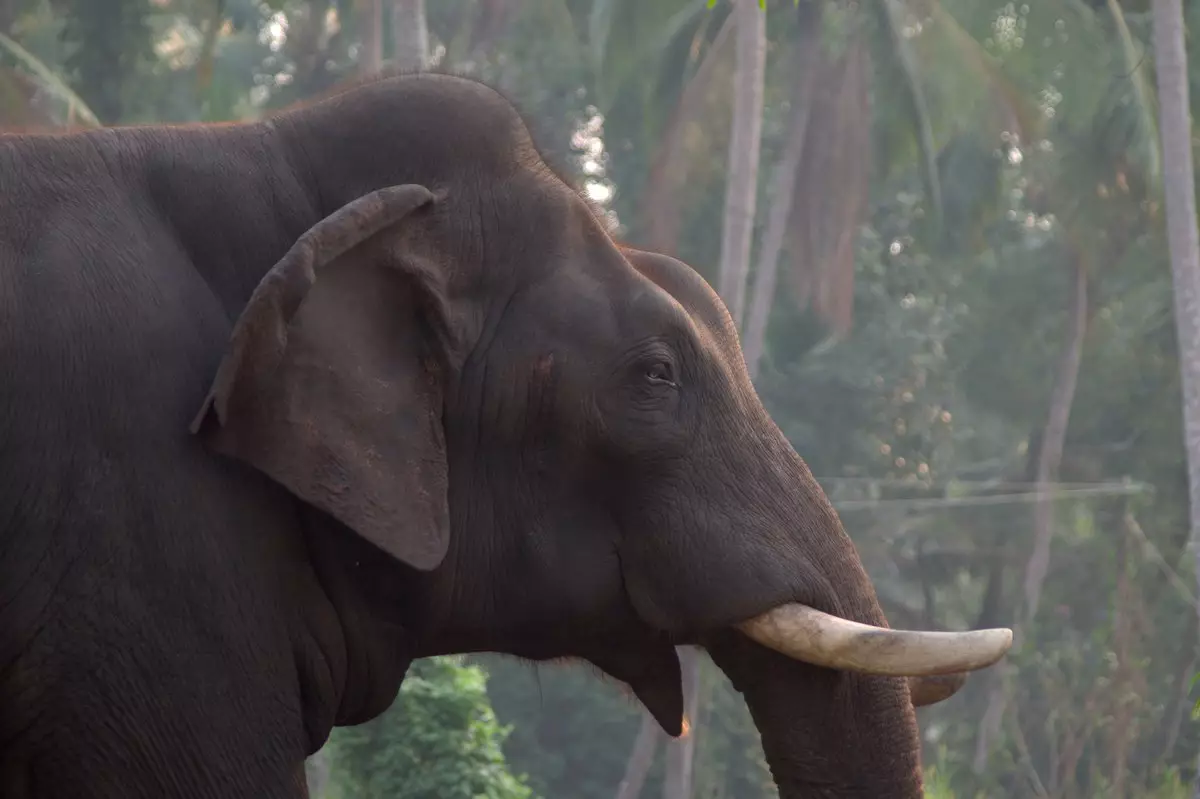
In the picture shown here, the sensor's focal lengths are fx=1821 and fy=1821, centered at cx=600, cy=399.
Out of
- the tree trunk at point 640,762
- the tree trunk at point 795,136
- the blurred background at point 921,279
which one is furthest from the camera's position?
the tree trunk at point 795,136

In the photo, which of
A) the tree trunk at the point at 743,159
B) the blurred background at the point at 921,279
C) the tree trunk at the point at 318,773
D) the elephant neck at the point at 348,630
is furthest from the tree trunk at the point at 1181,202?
the elephant neck at the point at 348,630

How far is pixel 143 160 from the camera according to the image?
8.69 ft

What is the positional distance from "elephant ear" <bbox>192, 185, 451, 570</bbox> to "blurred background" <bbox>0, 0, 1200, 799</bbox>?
15989 mm

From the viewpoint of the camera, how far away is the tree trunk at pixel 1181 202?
14695mm

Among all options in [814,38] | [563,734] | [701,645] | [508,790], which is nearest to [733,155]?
[814,38]

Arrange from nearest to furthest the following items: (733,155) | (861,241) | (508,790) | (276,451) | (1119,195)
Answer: (276,451), (508,790), (733,155), (1119,195), (861,241)

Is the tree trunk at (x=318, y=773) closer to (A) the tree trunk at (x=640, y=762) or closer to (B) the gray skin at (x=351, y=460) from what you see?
(A) the tree trunk at (x=640, y=762)

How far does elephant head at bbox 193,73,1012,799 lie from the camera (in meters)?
2.70

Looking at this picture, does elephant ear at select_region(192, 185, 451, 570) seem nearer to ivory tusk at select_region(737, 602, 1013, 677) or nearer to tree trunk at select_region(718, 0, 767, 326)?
ivory tusk at select_region(737, 602, 1013, 677)

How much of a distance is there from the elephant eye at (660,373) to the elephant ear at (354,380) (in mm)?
320

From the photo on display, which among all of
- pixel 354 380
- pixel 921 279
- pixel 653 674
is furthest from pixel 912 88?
pixel 354 380

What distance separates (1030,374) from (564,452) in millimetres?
25055

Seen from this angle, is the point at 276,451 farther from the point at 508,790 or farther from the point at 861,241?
the point at 861,241

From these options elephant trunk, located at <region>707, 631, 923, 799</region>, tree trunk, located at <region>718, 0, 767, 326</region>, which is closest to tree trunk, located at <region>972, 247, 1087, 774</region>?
tree trunk, located at <region>718, 0, 767, 326</region>
